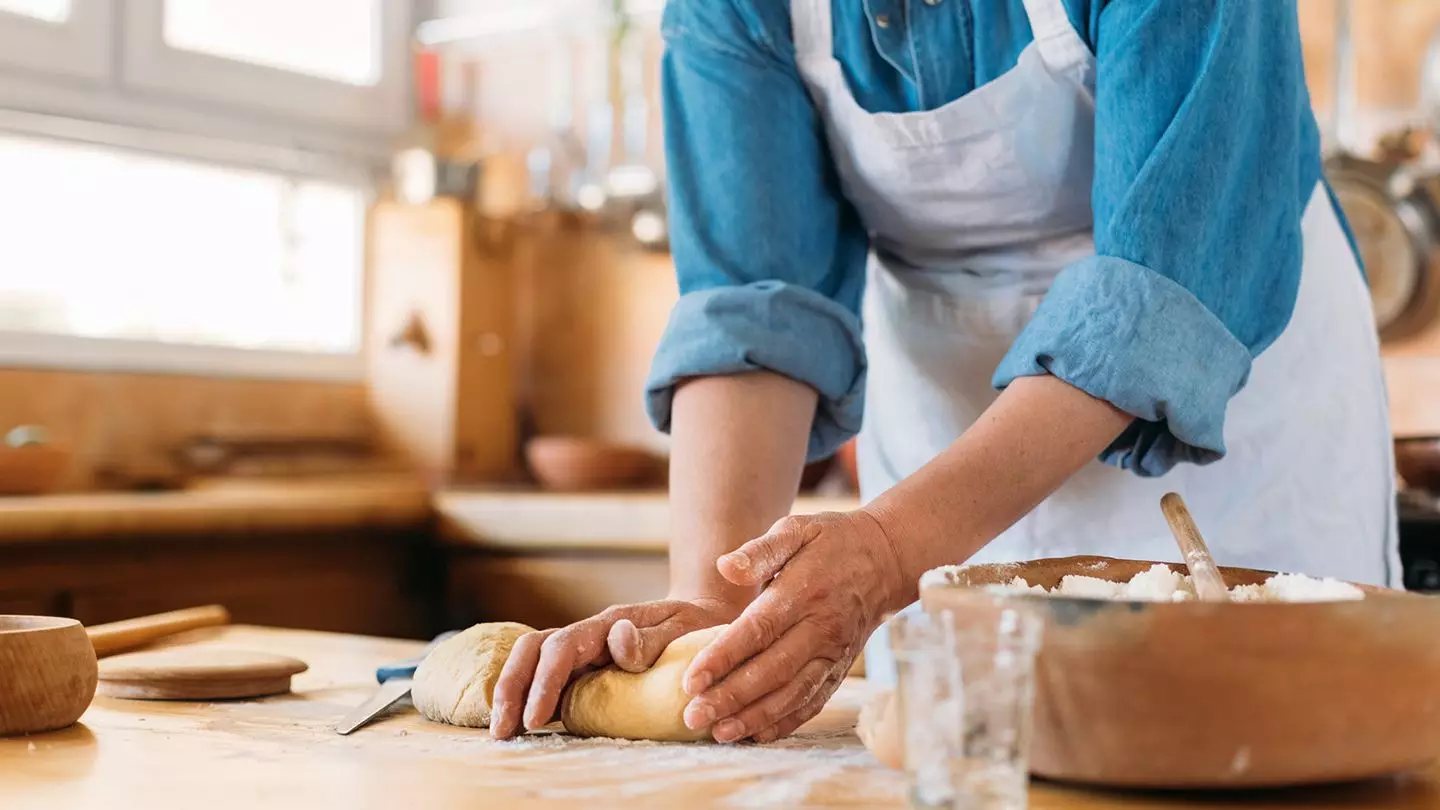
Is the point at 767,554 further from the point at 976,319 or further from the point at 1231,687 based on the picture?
the point at 976,319

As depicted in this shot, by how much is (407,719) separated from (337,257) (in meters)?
2.78

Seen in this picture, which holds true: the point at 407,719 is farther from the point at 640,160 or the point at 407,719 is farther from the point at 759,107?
the point at 640,160

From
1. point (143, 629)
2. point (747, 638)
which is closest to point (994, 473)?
point (747, 638)

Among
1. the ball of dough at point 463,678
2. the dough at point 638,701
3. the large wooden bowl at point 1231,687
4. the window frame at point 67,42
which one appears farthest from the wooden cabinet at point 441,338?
the large wooden bowl at point 1231,687

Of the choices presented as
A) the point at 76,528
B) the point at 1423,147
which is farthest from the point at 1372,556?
the point at 76,528

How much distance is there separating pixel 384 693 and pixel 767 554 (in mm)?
313

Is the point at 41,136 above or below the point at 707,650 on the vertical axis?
above

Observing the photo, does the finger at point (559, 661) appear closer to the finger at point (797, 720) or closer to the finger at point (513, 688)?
the finger at point (513, 688)

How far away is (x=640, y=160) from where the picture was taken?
3391 millimetres

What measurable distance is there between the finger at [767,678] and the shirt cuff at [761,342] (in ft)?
1.08

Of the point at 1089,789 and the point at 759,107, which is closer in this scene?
the point at 1089,789

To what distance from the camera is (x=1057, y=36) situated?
3.81 feet

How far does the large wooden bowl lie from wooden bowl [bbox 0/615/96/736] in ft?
1.86

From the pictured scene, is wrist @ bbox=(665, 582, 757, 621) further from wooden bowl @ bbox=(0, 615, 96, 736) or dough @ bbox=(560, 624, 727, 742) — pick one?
wooden bowl @ bbox=(0, 615, 96, 736)
